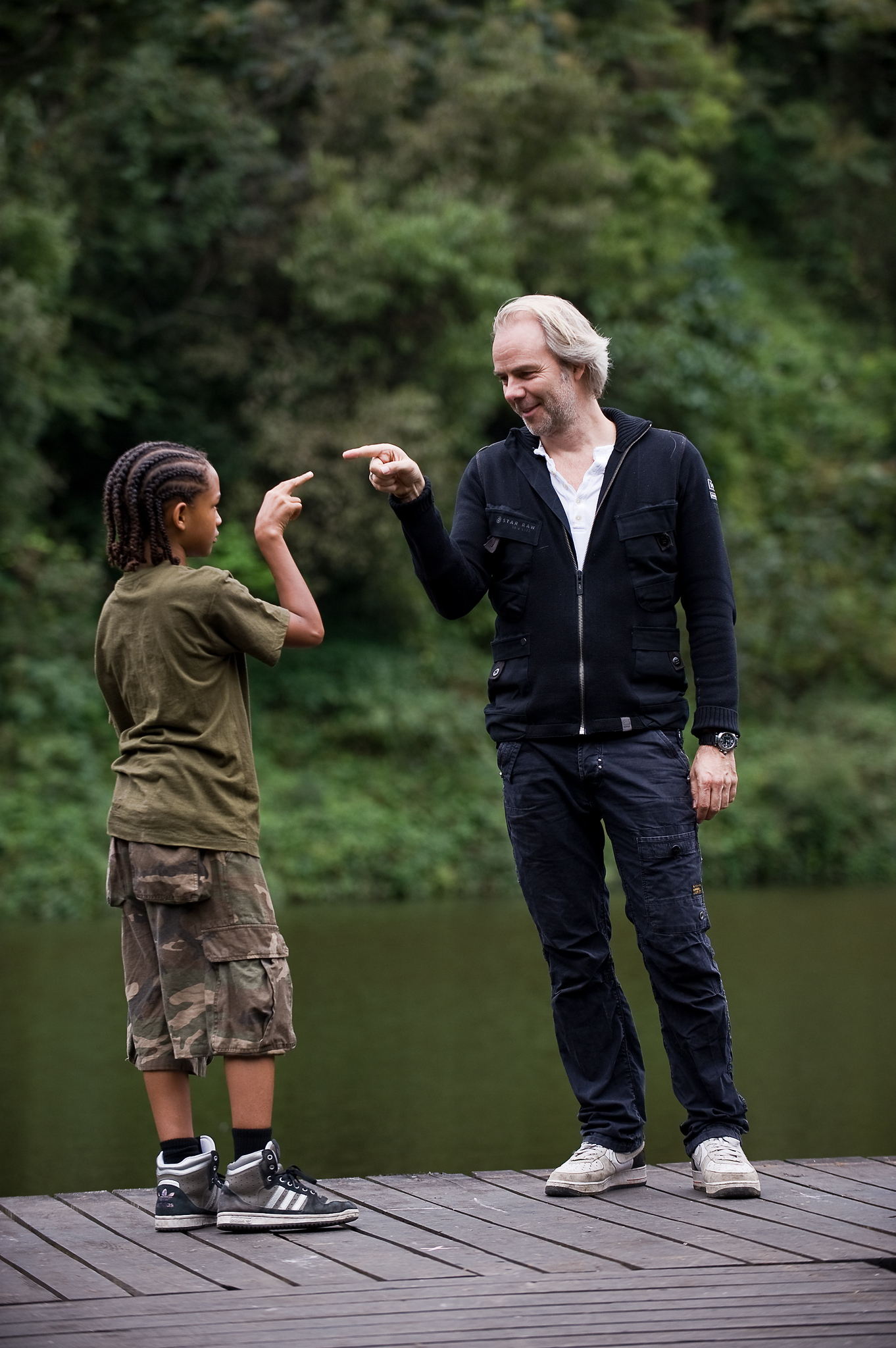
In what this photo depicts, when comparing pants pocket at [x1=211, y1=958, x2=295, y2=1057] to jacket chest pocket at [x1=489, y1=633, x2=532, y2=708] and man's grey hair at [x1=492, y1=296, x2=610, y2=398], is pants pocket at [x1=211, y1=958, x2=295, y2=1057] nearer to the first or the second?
jacket chest pocket at [x1=489, y1=633, x2=532, y2=708]

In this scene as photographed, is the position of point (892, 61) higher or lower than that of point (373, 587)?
higher

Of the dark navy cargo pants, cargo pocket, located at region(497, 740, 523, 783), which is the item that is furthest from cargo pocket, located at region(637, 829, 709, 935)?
cargo pocket, located at region(497, 740, 523, 783)

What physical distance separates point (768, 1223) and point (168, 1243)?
1139mm

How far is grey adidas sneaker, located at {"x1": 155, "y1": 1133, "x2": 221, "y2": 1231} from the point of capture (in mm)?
3324

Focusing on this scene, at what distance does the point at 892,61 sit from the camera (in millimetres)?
29047

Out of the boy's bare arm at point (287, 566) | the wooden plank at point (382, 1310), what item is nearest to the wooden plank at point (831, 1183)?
the wooden plank at point (382, 1310)

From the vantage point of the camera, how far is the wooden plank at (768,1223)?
3074 mm

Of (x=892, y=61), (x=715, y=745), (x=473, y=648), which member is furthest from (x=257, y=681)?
(x=892, y=61)

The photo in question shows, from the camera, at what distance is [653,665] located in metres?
3.61

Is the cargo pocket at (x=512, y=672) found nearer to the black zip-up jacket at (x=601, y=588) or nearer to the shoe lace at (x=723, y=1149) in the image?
the black zip-up jacket at (x=601, y=588)

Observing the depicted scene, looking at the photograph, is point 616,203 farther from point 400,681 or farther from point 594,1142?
point 594,1142

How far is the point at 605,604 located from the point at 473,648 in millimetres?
16743

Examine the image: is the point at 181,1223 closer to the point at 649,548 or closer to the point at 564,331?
the point at 649,548

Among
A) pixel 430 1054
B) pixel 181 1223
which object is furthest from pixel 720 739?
pixel 430 1054
